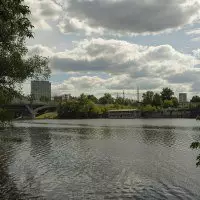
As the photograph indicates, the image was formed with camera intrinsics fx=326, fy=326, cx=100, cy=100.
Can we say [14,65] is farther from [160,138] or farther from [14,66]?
[160,138]

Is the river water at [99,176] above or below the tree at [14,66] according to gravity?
below

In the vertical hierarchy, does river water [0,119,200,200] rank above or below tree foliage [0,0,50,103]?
below

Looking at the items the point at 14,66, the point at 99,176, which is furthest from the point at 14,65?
the point at 99,176

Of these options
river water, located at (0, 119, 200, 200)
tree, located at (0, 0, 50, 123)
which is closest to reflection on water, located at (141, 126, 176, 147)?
river water, located at (0, 119, 200, 200)

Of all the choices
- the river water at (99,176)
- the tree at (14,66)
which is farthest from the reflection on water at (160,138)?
the tree at (14,66)

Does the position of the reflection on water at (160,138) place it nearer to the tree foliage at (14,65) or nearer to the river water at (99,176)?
the river water at (99,176)

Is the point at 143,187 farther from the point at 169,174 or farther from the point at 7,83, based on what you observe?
the point at 7,83

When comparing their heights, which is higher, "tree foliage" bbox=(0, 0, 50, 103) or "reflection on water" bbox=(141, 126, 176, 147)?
"tree foliage" bbox=(0, 0, 50, 103)

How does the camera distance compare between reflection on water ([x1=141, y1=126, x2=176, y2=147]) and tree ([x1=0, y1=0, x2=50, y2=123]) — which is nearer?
tree ([x1=0, y1=0, x2=50, y2=123])

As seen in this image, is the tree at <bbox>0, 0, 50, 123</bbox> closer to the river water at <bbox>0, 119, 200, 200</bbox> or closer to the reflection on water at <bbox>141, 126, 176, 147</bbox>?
the river water at <bbox>0, 119, 200, 200</bbox>

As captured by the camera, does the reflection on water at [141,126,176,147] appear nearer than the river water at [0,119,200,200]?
No

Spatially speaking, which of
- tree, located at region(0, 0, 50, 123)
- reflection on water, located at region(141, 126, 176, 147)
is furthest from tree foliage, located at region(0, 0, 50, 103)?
reflection on water, located at region(141, 126, 176, 147)

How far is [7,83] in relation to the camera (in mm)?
30641

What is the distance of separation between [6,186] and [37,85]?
41.8 feet
